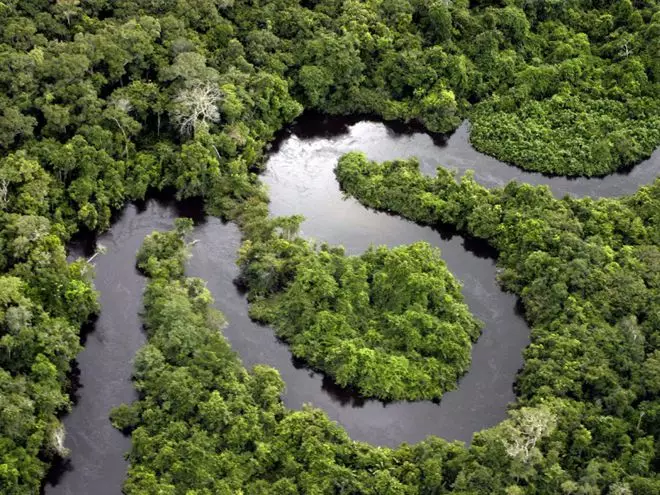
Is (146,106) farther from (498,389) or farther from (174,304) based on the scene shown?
(498,389)

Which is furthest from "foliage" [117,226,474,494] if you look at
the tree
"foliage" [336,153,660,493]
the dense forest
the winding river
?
the tree

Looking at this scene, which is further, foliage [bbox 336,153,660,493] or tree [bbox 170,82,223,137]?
tree [bbox 170,82,223,137]

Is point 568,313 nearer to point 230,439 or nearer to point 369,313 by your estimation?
point 369,313

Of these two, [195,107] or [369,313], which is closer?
[369,313]

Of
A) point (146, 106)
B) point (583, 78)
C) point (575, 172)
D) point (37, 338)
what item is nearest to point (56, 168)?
point (146, 106)

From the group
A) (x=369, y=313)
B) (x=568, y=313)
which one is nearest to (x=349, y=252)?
(x=369, y=313)

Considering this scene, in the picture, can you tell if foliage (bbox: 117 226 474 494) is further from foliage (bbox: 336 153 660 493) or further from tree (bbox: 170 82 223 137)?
tree (bbox: 170 82 223 137)

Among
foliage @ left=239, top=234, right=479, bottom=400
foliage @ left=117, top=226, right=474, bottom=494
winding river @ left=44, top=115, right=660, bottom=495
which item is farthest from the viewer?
foliage @ left=239, top=234, right=479, bottom=400
